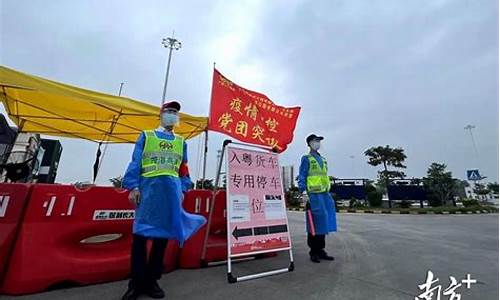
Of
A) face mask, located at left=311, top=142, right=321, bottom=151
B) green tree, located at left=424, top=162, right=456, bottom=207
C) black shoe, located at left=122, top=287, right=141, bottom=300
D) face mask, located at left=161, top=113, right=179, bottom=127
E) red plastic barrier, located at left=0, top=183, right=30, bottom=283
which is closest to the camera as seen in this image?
black shoe, located at left=122, top=287, right=141, bottom=300

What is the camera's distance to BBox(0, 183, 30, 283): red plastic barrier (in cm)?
224

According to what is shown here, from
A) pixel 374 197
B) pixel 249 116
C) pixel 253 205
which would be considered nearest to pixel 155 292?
pixel 253 205

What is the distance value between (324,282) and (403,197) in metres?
19.3

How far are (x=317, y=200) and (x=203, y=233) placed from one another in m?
1.45

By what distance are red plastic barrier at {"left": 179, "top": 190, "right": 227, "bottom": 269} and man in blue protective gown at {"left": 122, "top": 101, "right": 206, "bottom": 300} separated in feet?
2.68

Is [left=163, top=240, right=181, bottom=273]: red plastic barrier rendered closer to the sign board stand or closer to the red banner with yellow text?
the sign board stand

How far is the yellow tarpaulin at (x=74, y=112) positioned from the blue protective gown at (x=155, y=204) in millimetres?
1572

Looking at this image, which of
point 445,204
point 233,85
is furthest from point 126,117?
point 445,204

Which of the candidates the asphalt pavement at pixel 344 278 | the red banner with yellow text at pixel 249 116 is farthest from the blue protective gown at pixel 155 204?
the red banner with yellow text at pixel 249 116

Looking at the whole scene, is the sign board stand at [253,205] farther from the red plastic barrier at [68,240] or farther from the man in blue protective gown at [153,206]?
the red plastic barrier at [68,240]

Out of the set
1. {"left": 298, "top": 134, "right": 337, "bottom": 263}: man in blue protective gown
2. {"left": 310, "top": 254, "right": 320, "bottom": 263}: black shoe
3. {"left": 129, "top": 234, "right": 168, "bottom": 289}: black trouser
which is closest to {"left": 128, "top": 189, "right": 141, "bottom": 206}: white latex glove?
{"left": 129, "top": 234, "right": 168, "bottom": 289}: black trouser

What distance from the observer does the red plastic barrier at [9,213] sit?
2.24m

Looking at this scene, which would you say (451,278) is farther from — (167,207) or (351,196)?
(351,196)

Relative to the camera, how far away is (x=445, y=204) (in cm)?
1939
